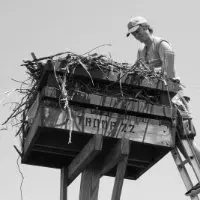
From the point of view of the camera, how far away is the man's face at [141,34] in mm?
7871

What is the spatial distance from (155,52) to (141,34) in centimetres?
26

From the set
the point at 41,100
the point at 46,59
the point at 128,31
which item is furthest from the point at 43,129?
the point at 128,31

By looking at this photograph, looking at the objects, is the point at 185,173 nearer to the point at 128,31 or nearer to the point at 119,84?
the point at 119,84

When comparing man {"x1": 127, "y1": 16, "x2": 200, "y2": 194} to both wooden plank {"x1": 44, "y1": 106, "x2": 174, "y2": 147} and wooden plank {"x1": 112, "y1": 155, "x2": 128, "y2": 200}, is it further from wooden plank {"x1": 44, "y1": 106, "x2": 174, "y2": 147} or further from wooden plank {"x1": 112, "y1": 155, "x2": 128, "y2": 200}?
wooden plank {"x1": 112, "y1": 155, "x2": 128, "y2": 200}

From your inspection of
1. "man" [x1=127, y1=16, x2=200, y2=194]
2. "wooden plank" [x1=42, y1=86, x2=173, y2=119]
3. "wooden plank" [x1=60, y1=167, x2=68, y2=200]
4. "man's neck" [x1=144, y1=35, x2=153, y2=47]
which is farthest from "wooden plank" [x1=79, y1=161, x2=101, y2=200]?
"man's neck" [x1=144, y1=35, x2=153, y2=47]

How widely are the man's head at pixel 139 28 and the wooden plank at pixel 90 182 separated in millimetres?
1616

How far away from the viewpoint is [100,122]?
680cm

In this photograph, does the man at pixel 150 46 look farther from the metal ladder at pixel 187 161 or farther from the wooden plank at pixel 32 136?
the wooden plank at pixel 32 136

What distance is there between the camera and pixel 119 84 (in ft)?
22.9

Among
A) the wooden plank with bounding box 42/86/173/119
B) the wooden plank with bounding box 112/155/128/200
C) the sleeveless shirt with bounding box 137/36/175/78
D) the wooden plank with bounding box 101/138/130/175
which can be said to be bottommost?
the wooden plank with bounding box 112/155/128/200

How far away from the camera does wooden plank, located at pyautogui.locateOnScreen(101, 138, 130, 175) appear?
668 centimetres

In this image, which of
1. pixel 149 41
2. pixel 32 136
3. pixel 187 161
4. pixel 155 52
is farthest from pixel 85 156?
pixel 149 41

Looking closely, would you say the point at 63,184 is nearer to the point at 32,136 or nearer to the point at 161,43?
the point at 32,136

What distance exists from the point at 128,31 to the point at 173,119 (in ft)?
4.59
